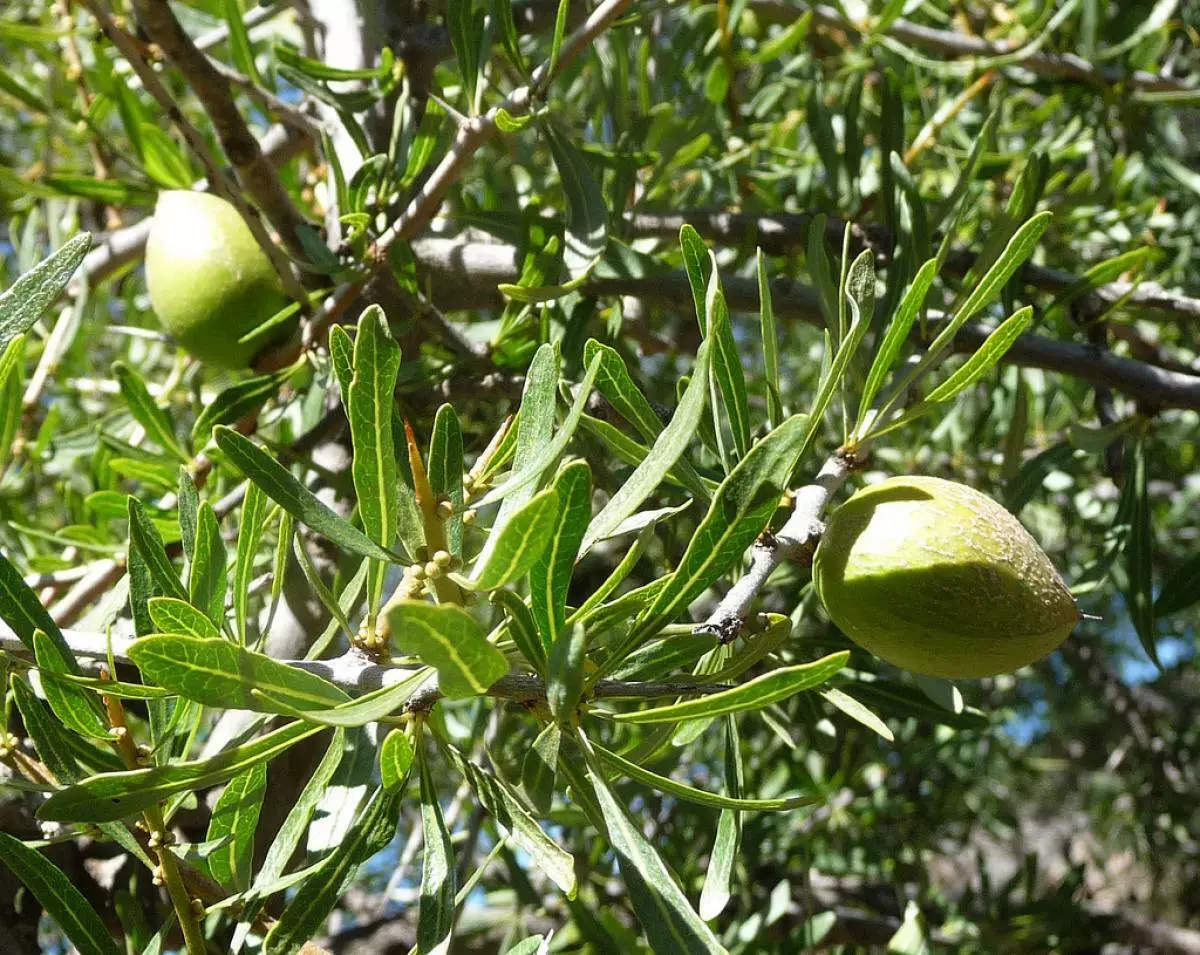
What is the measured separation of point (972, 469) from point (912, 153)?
63 cm

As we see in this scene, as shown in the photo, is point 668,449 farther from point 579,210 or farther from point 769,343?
point 579,210

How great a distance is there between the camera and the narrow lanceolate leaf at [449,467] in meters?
0.68

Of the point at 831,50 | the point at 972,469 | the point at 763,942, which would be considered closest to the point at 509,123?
the point at 763,942

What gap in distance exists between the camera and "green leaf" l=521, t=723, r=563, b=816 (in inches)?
25.8

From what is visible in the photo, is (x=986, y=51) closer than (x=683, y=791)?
No

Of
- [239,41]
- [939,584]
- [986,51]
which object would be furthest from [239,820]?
[986,51]

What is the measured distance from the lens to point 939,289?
1253 mm

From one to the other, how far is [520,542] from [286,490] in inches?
6.3

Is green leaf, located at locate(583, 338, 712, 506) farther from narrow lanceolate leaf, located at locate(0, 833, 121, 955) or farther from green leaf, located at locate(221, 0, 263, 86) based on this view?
green leaf, located at locate(221, 0, 263, 86)

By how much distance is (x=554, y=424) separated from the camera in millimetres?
720

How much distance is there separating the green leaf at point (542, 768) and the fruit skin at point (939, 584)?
0.85ft

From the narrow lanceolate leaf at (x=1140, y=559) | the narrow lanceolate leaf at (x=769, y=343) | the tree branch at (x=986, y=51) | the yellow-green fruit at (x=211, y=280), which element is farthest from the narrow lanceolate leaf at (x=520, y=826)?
the tree branch at (x=986, y=51)

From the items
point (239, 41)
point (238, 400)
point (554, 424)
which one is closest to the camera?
point (554, 424)

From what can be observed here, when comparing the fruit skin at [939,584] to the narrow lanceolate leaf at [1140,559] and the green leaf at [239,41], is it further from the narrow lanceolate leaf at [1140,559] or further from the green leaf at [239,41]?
the green leaf at [239,41]
